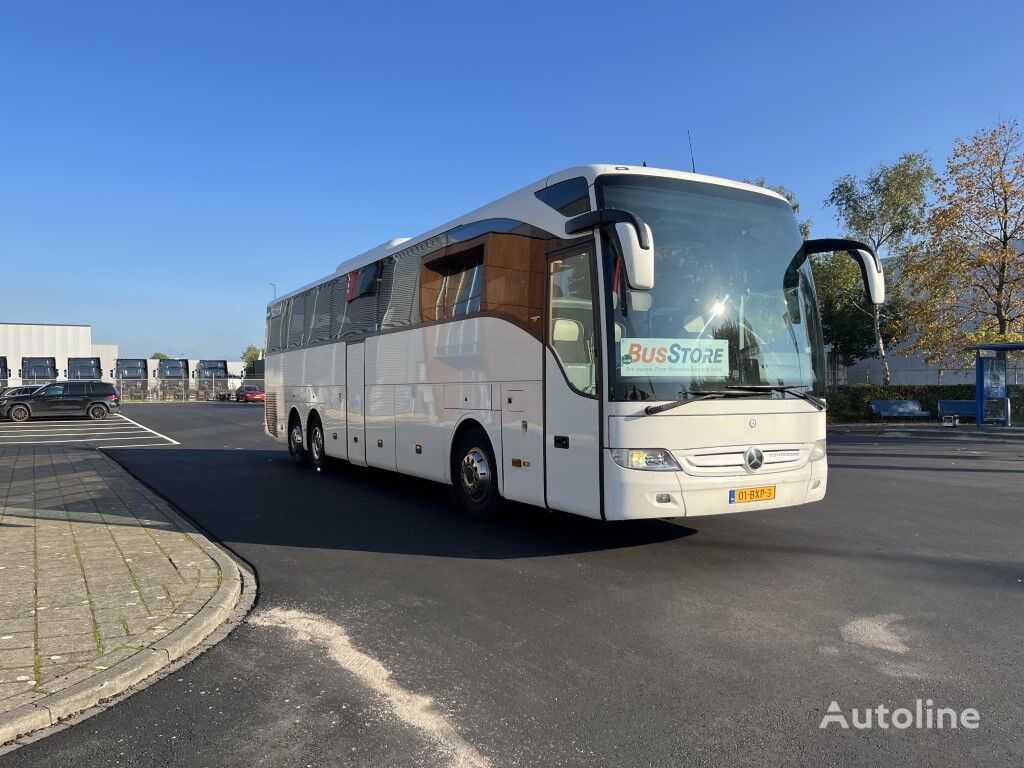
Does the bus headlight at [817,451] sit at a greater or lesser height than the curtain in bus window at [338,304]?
lesser

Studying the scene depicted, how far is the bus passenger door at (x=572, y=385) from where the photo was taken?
638 cm

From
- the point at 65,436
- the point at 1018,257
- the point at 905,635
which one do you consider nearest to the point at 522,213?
the point at 905,635

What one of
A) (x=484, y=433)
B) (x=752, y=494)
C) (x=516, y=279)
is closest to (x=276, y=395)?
(x=484, y=433)

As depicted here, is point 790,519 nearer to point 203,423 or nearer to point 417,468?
point 417,468

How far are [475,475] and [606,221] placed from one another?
11.3ft

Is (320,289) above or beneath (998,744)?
above

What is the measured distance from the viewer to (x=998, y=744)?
327 centimetres

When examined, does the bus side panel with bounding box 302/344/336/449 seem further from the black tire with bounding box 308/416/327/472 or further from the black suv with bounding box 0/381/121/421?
the black suv with bounding box 0/381/121/421

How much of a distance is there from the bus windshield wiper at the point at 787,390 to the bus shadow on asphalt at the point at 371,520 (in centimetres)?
179

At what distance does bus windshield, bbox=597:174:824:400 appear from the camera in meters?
6.27

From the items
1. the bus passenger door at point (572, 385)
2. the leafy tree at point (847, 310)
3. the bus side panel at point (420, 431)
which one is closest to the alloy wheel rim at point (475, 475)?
the bus side panel at point (420, 431)

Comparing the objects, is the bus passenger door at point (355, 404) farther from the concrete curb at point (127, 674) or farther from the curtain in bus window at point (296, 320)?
the concrete curb at point (127, 674)

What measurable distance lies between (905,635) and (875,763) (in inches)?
69.4

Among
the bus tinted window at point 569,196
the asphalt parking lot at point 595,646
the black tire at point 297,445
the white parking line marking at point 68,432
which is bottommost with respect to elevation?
the asphalt parking lot at point 595,646
